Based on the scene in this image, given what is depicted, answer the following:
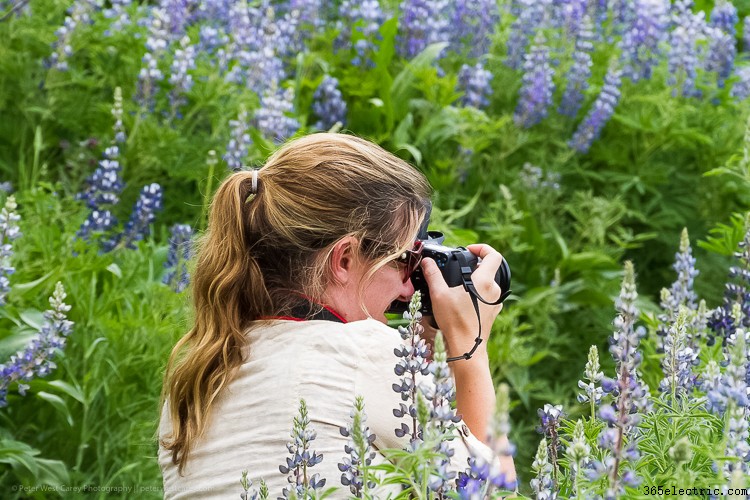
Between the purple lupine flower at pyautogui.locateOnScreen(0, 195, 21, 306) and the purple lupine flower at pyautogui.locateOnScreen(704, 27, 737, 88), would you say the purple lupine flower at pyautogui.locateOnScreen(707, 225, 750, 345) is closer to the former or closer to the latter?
the purple lupine flower at pyautogui.locateOnScreen(0, 195, 21, 306)

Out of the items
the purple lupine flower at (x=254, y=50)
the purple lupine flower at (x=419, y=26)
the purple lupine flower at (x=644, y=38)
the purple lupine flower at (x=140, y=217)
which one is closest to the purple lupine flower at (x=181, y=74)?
the purple lupine flower at (x=254, y=50)

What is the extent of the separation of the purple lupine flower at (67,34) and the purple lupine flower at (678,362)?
2.99 meters

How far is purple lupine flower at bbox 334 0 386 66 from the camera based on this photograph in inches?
188

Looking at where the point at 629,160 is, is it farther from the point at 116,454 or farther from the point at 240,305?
the point at 240,305

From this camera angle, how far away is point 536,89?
4469 millimetres

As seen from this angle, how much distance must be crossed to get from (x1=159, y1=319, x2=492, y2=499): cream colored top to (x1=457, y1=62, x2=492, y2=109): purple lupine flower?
2.69m

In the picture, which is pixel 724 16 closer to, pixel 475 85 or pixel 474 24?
pixel 474 24

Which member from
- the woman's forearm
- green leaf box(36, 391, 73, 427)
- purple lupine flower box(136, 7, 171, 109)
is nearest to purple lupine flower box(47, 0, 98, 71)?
purple lupine flower box(136, 7, 171, 109)

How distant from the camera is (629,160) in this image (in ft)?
14.9

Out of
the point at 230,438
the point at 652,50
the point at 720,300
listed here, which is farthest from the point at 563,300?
the point at 230,438

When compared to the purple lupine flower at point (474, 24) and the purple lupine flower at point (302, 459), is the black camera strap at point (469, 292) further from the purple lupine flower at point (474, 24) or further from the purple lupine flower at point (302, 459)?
the purple lupine flower at point (474, 24)

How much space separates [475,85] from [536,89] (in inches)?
10.0

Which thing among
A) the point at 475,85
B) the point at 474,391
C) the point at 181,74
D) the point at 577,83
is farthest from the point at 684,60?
the point at 474,391

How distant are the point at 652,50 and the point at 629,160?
657 mm
